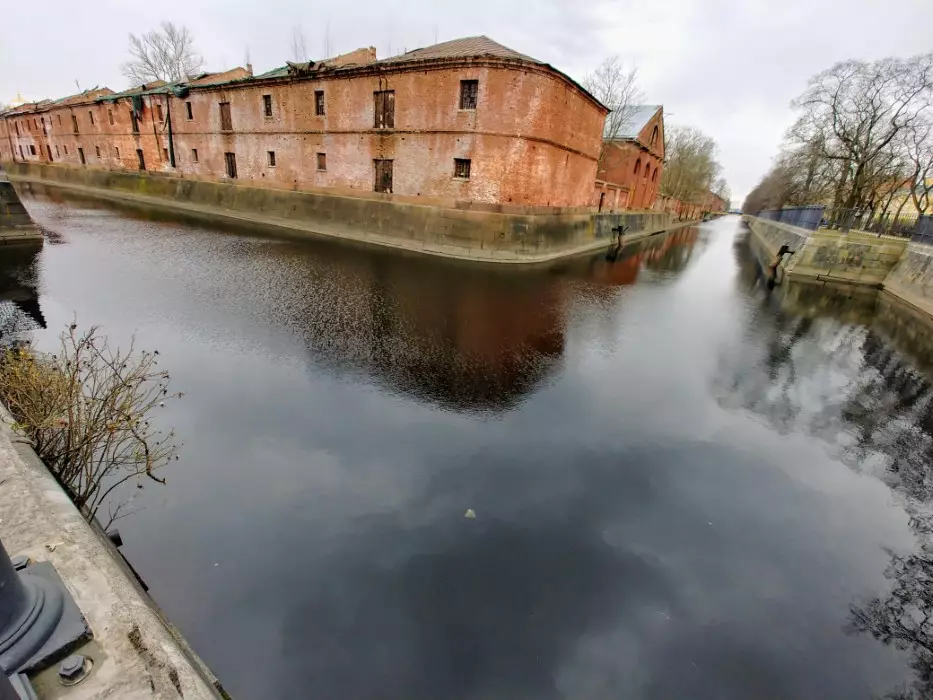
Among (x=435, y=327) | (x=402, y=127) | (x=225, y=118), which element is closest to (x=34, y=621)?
(x=435, y=327)

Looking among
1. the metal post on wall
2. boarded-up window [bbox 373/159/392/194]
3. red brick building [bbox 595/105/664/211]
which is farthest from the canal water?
red brick building [bbox 595/105/664/211]

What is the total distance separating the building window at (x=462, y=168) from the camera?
17.8 m

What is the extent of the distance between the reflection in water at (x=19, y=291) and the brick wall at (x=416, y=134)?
482 inches

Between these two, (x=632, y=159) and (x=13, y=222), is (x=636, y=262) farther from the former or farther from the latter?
(x=13, y=222)

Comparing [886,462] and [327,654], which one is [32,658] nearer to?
[327,654]

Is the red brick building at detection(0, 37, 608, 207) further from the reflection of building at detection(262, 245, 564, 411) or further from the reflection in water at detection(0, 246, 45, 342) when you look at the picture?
the reflection in water at detection(0, 246, 45, 342)

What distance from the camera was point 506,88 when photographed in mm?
16484

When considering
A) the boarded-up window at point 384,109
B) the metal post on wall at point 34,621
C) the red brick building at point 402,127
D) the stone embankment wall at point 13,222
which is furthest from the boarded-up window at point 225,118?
the metal post on wall at point 34,621

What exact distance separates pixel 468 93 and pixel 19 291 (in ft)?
51.1

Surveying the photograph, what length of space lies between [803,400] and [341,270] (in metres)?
12.2

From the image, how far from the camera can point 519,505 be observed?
459 cm

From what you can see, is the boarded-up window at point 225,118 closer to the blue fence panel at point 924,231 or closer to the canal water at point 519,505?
the canal water at point 519,505

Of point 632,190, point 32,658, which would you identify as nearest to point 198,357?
point 32,658

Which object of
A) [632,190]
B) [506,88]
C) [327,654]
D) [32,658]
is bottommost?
[327,654]
